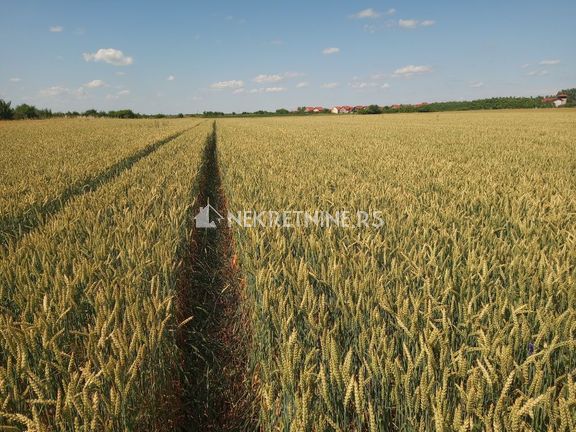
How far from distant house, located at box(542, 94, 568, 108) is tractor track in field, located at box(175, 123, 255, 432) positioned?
273 feet

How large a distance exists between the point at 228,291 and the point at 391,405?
2573 mm

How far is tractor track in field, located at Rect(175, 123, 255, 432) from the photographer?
214cm

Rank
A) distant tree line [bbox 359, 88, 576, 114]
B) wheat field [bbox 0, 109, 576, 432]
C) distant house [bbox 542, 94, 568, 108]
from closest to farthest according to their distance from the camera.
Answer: wheat field [bbox 0, 109, 576, 432] → distant tree line [bbox 359, 88, 576, 114] → distant house [bbox 542, 94, 568, 108]

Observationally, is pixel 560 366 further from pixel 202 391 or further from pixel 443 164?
pixel 443 164

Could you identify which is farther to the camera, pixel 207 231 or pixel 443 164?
pixel 443 164

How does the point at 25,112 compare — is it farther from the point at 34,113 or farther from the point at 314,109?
the point at 314,109

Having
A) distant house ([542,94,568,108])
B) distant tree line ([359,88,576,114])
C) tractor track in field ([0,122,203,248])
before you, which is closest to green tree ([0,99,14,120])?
tractor track in field ([0,122,203,248])

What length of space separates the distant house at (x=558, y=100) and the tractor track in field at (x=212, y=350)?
83.4 m

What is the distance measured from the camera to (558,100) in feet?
238

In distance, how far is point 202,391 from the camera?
2.32m

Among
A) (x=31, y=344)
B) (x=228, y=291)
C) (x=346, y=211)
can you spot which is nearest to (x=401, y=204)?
(x=346, y=211)

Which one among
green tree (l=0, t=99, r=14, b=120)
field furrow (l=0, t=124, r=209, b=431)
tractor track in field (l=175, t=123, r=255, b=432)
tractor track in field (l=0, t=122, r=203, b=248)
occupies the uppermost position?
green tree (l=0, t=99, r=14, b=120)

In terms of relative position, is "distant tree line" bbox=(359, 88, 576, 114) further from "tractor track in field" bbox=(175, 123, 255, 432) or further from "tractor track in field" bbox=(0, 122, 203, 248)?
"tractor track in field" bbox=(175, 123, 255, 432)

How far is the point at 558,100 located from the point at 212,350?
91.0 meters
